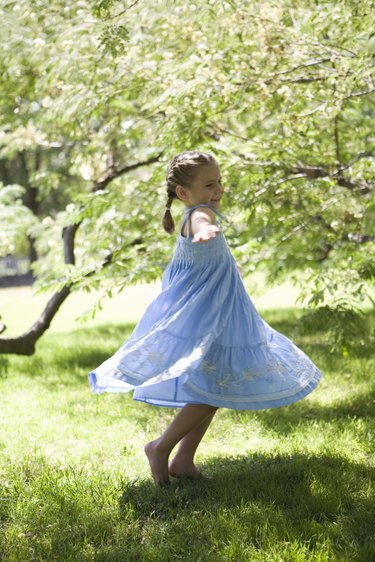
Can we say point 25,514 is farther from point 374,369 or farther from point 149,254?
point 374,369

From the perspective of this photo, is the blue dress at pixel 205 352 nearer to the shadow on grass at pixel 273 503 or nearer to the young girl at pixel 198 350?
the young girl at pixel 198 350

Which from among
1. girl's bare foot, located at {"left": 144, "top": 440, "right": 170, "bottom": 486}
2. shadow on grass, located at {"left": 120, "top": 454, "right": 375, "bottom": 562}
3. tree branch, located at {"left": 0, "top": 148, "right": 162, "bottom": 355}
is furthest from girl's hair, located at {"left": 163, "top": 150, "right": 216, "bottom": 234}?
tree branch, located at {"left": 0, "top": 148, "right": 162, "bottom": 355}

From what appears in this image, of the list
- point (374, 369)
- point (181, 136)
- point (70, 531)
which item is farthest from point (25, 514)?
point (374, 369)

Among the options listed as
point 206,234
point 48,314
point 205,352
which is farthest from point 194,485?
point 48,314

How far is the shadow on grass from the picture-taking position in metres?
2.43

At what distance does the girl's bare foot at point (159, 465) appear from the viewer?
9.52ft

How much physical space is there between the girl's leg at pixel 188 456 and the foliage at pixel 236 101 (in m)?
1.24

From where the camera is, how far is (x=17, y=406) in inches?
177

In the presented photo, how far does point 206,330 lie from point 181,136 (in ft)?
6.88

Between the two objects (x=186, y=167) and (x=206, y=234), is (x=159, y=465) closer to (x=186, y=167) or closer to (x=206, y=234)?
(x=206, y=234)

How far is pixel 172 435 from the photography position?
2830mm

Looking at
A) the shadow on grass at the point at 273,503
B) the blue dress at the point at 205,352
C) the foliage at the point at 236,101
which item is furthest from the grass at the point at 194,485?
the foliage at the point at 236,101

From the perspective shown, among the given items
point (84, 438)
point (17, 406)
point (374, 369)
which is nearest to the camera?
point (84, 438)

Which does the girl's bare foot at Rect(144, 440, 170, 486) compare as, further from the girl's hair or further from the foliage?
the foliage
